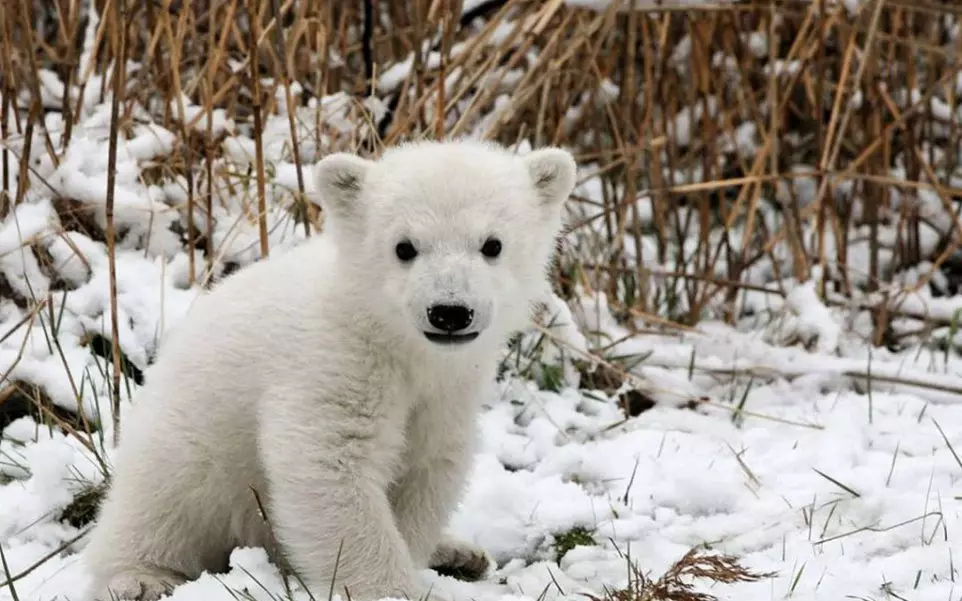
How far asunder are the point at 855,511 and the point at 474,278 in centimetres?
135

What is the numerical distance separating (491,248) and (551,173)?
0.38 meters

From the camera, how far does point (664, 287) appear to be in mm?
6238

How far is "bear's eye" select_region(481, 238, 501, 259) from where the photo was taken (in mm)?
3084

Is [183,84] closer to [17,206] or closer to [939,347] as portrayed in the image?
[17,206]

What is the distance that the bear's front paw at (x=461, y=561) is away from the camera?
134 inches

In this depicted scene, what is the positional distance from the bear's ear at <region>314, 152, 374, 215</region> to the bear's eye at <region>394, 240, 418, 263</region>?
0.75ft

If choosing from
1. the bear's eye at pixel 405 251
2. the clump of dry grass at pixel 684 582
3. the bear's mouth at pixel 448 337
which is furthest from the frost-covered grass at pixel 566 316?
the bear's eye at pixel 405 251

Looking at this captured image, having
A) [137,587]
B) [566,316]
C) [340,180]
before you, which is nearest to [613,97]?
[566,316]

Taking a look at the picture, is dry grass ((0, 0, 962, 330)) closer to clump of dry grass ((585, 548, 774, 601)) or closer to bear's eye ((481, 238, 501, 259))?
bear's eye ((481, 238, 501, 259))

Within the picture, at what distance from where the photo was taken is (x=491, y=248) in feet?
10.2

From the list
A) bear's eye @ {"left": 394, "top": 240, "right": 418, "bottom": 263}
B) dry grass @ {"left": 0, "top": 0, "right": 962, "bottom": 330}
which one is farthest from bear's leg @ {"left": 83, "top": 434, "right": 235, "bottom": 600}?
dry grass @ {"left": 0, "top": 0, "right": 962, "bottom": 330}

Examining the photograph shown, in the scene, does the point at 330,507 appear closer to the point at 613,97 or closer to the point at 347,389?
the point at 347,389

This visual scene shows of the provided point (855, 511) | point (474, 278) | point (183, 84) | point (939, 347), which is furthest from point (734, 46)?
point (474, 278)

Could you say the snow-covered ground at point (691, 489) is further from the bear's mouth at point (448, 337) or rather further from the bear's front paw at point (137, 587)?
the bear's mouth at point (448, 337)
